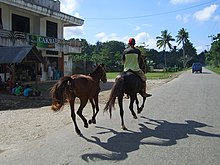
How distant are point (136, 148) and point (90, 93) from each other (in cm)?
265

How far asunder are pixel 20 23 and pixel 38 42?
2.52m

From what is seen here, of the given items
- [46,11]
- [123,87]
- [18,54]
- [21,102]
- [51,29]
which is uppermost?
[46,11]

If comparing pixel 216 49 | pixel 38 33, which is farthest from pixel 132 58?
pixel 216 49

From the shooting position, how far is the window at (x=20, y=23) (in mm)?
26920

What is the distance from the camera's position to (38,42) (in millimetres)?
27328

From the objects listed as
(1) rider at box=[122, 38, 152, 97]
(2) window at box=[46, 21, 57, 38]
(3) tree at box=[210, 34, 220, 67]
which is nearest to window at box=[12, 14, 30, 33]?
(2) window at box=[46, 21, 57, 38]

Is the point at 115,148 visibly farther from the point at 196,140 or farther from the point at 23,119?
the point at 23,119

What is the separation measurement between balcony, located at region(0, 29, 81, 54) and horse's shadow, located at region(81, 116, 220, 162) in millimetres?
17689

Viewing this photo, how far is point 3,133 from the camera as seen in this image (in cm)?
838

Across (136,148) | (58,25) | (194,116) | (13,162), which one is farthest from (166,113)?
(58,25)

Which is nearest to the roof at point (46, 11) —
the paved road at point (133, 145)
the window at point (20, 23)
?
the window at point (20, 23)

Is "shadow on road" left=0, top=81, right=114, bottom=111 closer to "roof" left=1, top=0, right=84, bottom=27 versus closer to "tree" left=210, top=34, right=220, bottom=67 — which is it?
"roof" left=1, top=0, right=84, bottom=27

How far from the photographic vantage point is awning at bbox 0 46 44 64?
17.9 metres

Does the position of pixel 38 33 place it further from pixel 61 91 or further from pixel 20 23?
pixel 61 91
